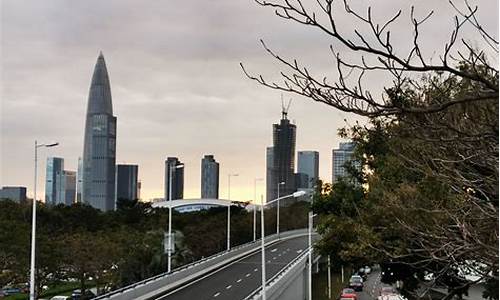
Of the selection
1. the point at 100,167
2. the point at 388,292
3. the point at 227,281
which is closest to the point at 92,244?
the point at 227,281

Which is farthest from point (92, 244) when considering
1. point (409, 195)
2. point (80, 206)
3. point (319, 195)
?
point (409, 195)

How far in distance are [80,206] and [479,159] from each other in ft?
173

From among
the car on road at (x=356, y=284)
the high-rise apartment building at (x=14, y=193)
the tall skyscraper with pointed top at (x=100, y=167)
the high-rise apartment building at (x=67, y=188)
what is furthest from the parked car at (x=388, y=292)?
the tall skyscraper with pointed top at (x=100, y=167)

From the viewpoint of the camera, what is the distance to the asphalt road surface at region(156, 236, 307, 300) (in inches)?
1275

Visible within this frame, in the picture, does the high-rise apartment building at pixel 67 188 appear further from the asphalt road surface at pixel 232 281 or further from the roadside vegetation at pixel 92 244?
the asphalt road surface at pixel 232 281

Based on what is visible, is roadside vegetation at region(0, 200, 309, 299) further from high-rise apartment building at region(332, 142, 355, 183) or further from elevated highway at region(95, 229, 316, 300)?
high-rise apartment building at region(332, 142, 355, 183)

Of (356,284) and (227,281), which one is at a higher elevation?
(227,281)

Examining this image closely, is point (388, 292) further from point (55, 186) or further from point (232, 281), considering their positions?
point (55, 186)

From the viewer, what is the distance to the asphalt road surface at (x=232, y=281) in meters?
32.4

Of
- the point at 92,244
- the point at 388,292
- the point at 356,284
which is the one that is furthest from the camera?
the point at 356,284

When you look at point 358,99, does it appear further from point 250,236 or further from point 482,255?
point 250,236

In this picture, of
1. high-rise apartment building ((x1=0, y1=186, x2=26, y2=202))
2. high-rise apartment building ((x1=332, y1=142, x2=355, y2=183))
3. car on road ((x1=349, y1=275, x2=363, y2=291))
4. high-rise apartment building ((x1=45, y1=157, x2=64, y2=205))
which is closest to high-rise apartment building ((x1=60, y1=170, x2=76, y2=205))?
high-rise apartment building ((x1=45, y1=157, x2=64, y2=205))

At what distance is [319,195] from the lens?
27.9 meters

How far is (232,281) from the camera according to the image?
1533 inches
